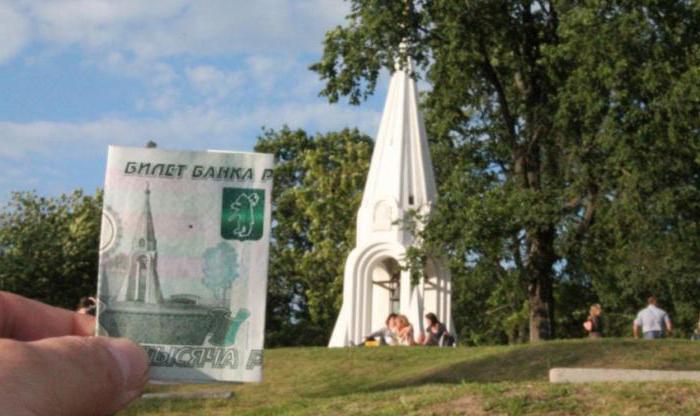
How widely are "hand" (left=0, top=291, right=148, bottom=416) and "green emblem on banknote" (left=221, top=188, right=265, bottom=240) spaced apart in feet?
2.67

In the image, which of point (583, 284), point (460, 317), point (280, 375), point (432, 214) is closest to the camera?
point (280, 375)

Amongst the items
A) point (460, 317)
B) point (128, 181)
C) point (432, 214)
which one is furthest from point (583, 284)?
point (128, 181)

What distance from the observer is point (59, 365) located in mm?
1510

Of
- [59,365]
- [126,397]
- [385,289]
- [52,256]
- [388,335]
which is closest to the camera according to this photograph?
[59,365]

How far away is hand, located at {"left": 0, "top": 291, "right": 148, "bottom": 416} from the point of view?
4.73 feet

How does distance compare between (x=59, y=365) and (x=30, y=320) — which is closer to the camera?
(x=59, y=365)

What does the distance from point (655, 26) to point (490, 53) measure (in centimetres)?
432

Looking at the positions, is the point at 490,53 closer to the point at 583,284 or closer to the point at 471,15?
the point at 471,15

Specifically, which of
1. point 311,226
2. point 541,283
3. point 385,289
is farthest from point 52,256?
point 541,283

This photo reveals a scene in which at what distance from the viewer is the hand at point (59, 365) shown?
1.44 m

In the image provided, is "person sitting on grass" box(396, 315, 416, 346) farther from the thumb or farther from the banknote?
the thumb

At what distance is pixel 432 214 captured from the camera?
27.3m

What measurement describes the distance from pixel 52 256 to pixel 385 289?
17703 millimetres

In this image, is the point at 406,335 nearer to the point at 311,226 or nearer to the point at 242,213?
the point at 242,213
